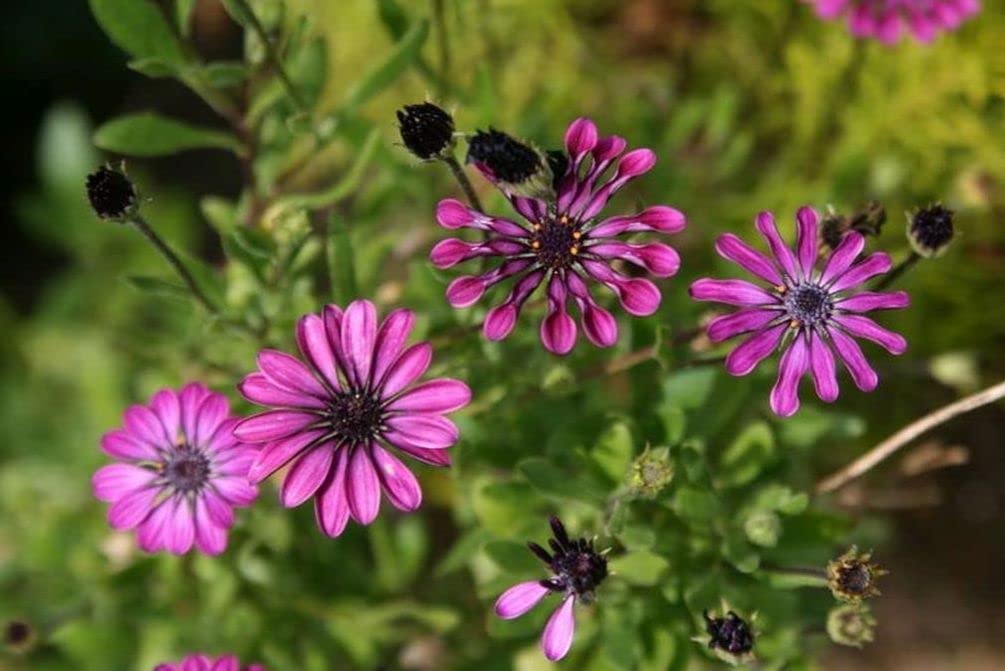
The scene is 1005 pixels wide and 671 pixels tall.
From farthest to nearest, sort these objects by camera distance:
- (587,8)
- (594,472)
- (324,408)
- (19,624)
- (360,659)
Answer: (587,8) → (360,659) → (19,624) → (594,472) → (324,408)

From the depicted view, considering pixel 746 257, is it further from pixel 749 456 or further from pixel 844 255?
pixel 749 456

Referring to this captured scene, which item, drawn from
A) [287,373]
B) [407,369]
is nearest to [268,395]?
[287,373]

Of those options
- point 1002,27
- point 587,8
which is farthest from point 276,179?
point 1002,27

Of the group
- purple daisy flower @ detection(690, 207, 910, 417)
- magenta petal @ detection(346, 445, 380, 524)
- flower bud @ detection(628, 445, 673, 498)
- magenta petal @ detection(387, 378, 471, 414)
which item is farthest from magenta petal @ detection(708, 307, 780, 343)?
magenta petal @ detection(346, 445, 380, 524)

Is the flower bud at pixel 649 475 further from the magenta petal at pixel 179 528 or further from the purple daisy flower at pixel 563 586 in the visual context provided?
the magenta petal at pixel 179 528

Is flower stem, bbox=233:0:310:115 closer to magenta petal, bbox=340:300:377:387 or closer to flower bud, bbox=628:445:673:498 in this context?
magenta petal, bbox=340:300:377:387

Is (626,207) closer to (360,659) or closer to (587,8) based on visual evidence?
(587,8)
